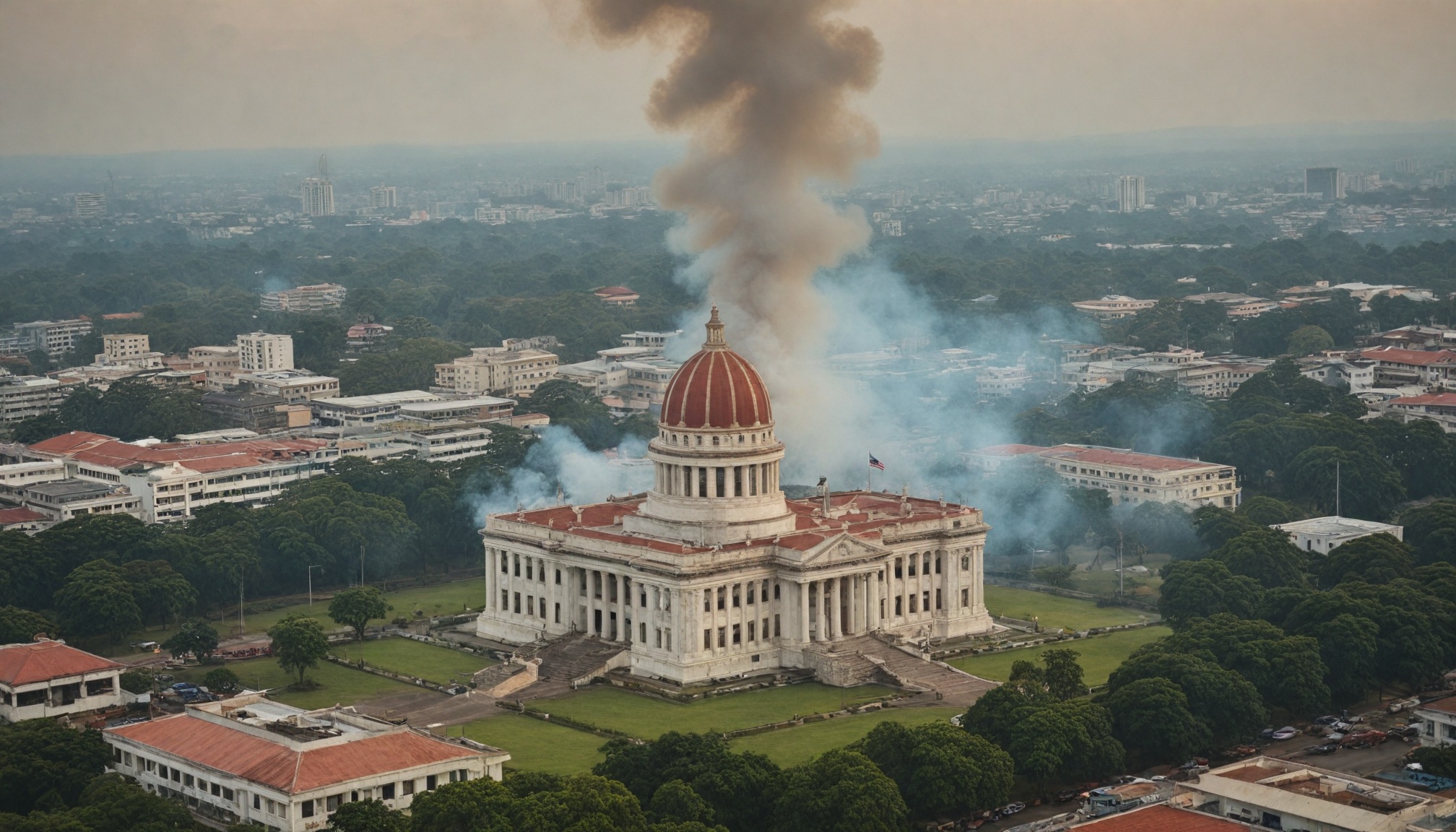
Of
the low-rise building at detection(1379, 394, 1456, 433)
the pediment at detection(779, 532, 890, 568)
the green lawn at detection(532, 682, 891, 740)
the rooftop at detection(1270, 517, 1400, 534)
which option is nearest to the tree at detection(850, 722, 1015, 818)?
the green lawn at detection(532, 682, 891, 740)

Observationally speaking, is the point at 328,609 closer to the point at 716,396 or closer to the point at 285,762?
the point at 716,396

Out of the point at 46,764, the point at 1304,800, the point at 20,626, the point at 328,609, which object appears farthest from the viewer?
the point at 328,609

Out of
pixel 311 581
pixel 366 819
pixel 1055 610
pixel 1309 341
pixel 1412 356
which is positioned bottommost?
pixel 1055 610

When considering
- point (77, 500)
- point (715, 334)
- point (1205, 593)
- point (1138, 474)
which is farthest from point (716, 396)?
point (77, 500)

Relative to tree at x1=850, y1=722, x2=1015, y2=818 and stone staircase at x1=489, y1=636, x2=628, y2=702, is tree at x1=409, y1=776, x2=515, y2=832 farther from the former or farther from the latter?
stone staircase at x1=489, y1=636, x2=628, y2=702

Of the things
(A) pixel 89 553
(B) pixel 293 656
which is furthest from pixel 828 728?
(A) pixel 89 553

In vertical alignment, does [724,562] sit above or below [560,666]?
above

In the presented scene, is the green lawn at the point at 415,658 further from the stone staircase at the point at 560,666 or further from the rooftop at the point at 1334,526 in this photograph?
the rooftop at the point at 1334,526
